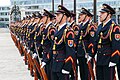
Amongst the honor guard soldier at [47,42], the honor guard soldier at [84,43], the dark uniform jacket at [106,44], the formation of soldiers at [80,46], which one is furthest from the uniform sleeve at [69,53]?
the honor guard soldier at [84,43]

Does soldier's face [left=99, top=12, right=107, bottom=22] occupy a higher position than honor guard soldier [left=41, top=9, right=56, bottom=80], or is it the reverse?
soldier's face [left=99, top=12, right=107, bottom=22]

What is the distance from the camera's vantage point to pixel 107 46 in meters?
6.43

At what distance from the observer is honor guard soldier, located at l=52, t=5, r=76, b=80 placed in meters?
5.80

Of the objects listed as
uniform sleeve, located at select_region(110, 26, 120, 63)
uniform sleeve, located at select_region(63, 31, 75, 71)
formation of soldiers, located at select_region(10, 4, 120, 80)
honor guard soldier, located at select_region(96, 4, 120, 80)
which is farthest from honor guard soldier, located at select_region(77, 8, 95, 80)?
uniform sleeve, located at select_region(63, 31, 75, 71)

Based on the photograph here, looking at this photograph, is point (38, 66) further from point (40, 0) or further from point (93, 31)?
point (40, 0)

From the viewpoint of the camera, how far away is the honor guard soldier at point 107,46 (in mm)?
6297

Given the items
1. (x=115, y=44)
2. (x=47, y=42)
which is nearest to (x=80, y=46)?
(x=47, y=42)

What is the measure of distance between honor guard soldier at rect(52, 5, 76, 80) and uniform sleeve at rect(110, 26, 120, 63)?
2.40 feet

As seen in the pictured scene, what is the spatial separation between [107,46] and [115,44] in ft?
0.70

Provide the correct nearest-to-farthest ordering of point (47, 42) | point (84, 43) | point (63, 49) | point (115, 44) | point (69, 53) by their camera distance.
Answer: point (69, 53)
point (63, 49)
point (115, 44)
point (47, 42)
point (84, 43)

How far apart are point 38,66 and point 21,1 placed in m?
109

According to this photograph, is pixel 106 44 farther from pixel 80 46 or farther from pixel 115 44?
pixel 80 46

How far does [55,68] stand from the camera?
6.02 metres

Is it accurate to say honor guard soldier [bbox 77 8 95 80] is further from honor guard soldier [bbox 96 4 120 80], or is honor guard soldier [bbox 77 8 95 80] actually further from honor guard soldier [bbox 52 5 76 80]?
honor guard soldier [bbox 52 5 76 80]
